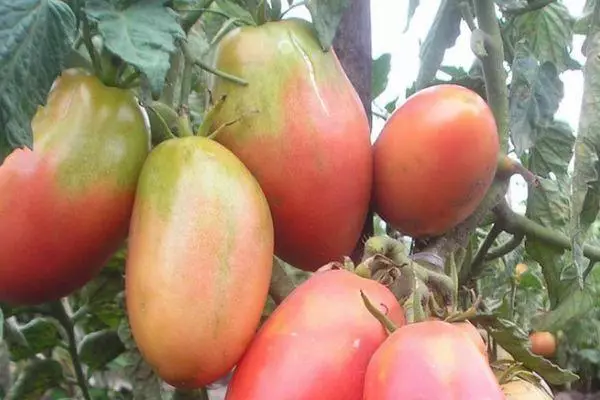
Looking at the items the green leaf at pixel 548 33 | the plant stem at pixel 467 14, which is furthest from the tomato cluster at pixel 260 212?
the green leaf at pixel 548 33

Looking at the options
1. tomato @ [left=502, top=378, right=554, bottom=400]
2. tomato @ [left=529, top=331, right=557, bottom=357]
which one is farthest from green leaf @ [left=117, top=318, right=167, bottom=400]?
tomato @ [left=529, top=331, right=557, bottom=357]

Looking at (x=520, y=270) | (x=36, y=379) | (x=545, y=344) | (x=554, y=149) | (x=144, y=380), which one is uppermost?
(x=554, y=149)

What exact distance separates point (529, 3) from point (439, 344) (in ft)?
1.43

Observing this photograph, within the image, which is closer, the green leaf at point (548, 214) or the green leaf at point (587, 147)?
the green leaf at point (587, 147)

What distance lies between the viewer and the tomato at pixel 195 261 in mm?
607

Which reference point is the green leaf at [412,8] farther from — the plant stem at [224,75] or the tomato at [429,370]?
the tomato at [429,370]

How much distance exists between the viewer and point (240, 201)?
65 cm

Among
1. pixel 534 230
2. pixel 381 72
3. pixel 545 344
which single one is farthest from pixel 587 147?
pixel 545 344

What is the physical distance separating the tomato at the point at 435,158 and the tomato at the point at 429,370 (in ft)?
0.60

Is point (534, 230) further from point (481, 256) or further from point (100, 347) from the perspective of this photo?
point (100, 347)

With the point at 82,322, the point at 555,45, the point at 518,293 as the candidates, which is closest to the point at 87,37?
the point at 555,45

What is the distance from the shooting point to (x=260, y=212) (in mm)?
660

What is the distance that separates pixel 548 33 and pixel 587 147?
309mm

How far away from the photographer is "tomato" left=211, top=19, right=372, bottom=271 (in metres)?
0.71
